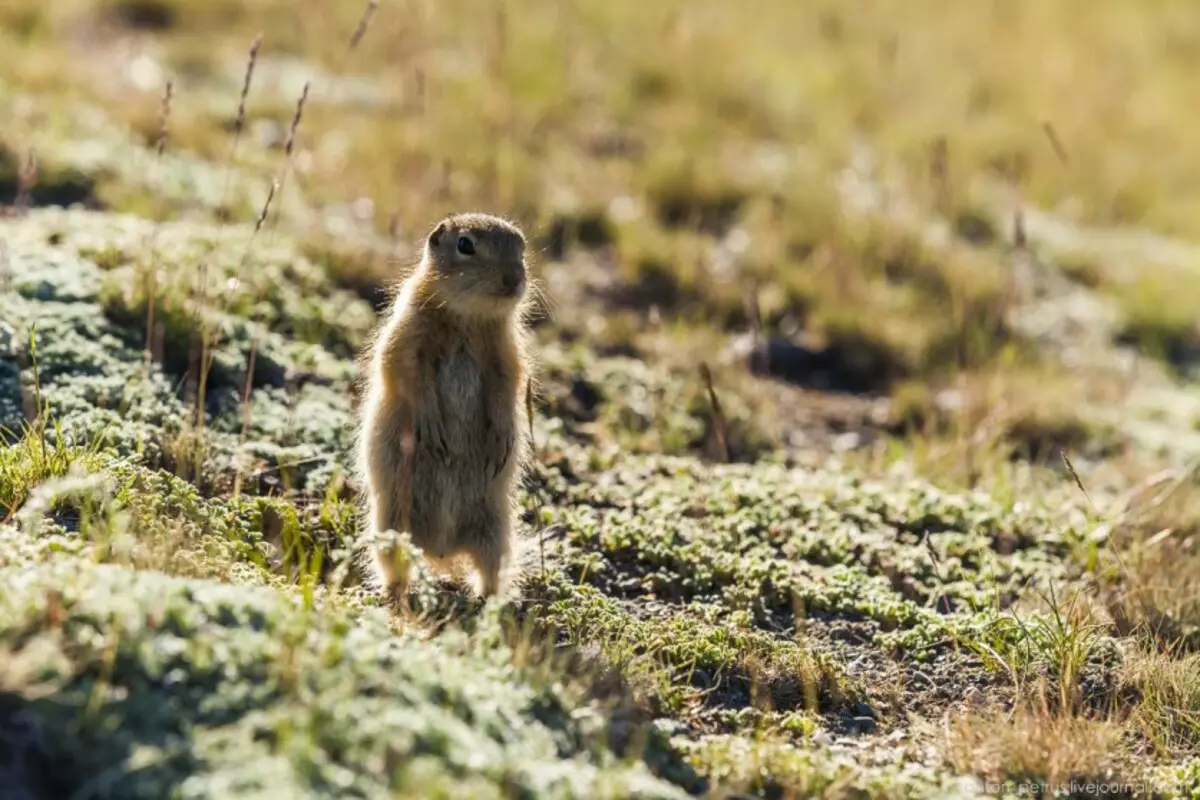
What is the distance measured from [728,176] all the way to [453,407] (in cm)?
648

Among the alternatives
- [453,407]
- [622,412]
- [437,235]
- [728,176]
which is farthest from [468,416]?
[728,176]

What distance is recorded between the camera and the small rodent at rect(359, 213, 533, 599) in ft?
18.3

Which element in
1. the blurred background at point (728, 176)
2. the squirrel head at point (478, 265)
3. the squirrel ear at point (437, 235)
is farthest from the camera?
the blurred background at point (728, 176)

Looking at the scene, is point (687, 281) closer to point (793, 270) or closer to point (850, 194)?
point (793, 270)

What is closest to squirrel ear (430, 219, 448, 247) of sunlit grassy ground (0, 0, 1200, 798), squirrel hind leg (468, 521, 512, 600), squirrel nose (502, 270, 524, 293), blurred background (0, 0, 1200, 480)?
squirrel nose (502, 270, 524, 293)

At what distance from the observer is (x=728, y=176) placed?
11.7m

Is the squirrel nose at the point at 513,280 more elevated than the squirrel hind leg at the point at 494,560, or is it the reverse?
the squirrel nose at the point at 513,280

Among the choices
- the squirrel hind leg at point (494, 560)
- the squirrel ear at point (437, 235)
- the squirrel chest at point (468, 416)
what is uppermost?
the squirrel ear at point (437, 235)

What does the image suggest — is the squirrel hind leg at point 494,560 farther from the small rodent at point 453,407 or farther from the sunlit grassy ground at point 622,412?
the sunlit grassy ground at point 622,412

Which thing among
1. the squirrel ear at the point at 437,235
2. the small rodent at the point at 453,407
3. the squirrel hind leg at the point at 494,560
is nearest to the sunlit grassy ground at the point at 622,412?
the squirrel hind leg at the point at 494,560

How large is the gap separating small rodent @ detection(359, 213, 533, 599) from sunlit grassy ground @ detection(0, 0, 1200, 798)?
0.31 m

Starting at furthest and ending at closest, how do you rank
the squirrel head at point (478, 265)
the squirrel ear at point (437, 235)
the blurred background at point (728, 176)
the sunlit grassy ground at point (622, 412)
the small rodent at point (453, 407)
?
the blurred background at point (728, 176)
the squirrel ear at point (437, 235)
the squirrel head at point (478, 265)
the small rodent at point (453, 407)
the sunlit grassy ground at point (622, 412)

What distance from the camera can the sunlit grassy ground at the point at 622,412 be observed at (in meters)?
4.11

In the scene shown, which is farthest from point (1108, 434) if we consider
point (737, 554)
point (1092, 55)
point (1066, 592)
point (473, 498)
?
point (1092, 55)
